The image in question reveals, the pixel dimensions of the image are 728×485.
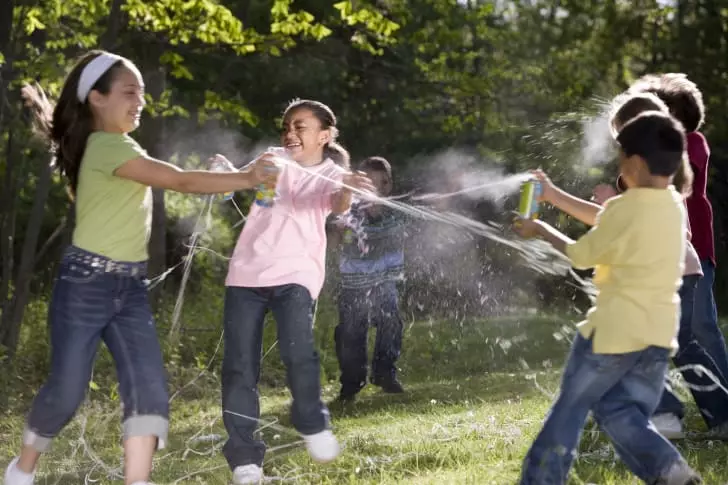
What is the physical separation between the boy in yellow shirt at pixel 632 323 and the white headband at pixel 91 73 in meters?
1.89

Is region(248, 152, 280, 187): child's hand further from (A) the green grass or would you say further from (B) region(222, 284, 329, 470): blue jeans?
(A) the green grass

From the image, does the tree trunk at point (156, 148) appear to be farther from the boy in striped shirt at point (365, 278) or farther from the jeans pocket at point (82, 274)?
the jeans pocket at point (82, 274)

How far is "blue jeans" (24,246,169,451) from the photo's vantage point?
14.9 ft

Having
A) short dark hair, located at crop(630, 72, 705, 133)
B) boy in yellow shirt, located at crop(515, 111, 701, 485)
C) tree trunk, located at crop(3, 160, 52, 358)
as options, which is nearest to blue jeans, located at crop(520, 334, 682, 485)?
boy in yellow shirt, located at crop(515, 111, 701, 485)

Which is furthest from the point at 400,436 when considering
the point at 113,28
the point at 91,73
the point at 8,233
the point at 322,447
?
the point at 8,233

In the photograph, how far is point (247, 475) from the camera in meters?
5.04

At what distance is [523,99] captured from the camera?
20.8 meters

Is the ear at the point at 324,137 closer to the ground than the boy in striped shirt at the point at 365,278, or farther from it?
farther from it

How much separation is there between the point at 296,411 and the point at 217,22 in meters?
5.81

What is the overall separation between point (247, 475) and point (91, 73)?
1673 millimetres

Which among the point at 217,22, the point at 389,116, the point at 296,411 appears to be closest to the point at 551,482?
the point at 296,411

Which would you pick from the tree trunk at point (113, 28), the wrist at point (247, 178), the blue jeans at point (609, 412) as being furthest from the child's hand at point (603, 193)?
the tree trunk at point (113, 28)

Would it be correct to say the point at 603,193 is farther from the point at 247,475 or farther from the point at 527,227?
the point at 247,475

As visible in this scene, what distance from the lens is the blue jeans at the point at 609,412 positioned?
13.4ft
